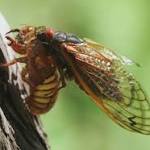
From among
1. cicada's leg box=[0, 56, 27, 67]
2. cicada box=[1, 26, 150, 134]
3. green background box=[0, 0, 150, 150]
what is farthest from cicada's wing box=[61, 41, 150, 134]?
green background box=[0, 0, 150, 150]

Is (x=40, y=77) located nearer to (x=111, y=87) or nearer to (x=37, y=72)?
(x=37, y=72)

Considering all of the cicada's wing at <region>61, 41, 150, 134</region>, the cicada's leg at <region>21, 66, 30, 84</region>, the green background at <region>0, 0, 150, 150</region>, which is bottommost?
the green background at <region>0, 0, 150, 150</region>

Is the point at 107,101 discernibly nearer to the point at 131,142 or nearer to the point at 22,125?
the point at 22,125

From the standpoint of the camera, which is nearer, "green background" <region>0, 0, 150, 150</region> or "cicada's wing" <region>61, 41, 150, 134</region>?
"cicada's wing" <region>61, 41, 150, 134</region>

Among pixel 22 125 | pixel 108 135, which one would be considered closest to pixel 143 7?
pixel 108 135

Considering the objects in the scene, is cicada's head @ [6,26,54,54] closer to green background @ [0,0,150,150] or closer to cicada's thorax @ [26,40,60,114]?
cicada's thorax @ [26,40,60,114]

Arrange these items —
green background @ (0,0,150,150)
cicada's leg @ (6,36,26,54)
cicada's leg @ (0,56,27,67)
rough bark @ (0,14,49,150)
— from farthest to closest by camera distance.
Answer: green background @ (0,0,150,150) < cicada's leg @ (6,36,26,54) < cicada's leg @ (0,56,27,67) < rough bark @ (0,14,49,150)

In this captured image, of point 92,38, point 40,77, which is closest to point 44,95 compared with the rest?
point 40,77
